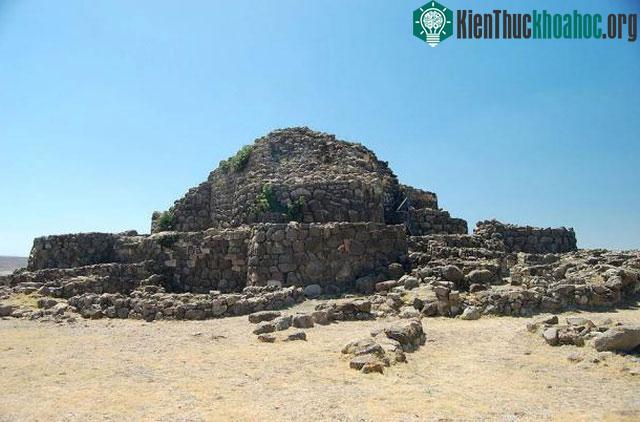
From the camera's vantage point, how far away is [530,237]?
23031 millimetres

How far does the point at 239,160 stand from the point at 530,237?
13.3 meters

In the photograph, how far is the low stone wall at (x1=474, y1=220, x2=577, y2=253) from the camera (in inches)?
886

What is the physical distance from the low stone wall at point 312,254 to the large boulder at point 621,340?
8.00 meters

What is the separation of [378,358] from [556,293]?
652cm

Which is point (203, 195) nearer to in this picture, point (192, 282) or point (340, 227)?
point (192, 282)

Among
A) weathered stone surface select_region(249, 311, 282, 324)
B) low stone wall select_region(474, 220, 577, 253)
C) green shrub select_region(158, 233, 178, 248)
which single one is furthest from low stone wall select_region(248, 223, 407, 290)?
low stone wall select_region(474, 220, 577, 253)

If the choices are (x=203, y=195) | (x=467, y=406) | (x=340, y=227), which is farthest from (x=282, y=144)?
(x=467, y=406)

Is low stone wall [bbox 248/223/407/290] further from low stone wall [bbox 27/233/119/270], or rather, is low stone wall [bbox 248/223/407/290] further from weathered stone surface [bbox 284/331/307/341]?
low stone wall [bbox 27/233/119/270]

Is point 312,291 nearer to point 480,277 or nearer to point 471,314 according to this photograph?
point 480,277

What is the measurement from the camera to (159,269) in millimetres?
17719

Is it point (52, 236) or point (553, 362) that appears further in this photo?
point (52, 236)

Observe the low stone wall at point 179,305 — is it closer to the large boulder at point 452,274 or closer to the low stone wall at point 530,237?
the large boulder at point 452,274

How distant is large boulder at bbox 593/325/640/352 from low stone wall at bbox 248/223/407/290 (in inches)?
315

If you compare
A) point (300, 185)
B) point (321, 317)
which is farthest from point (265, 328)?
point (300, 185)
